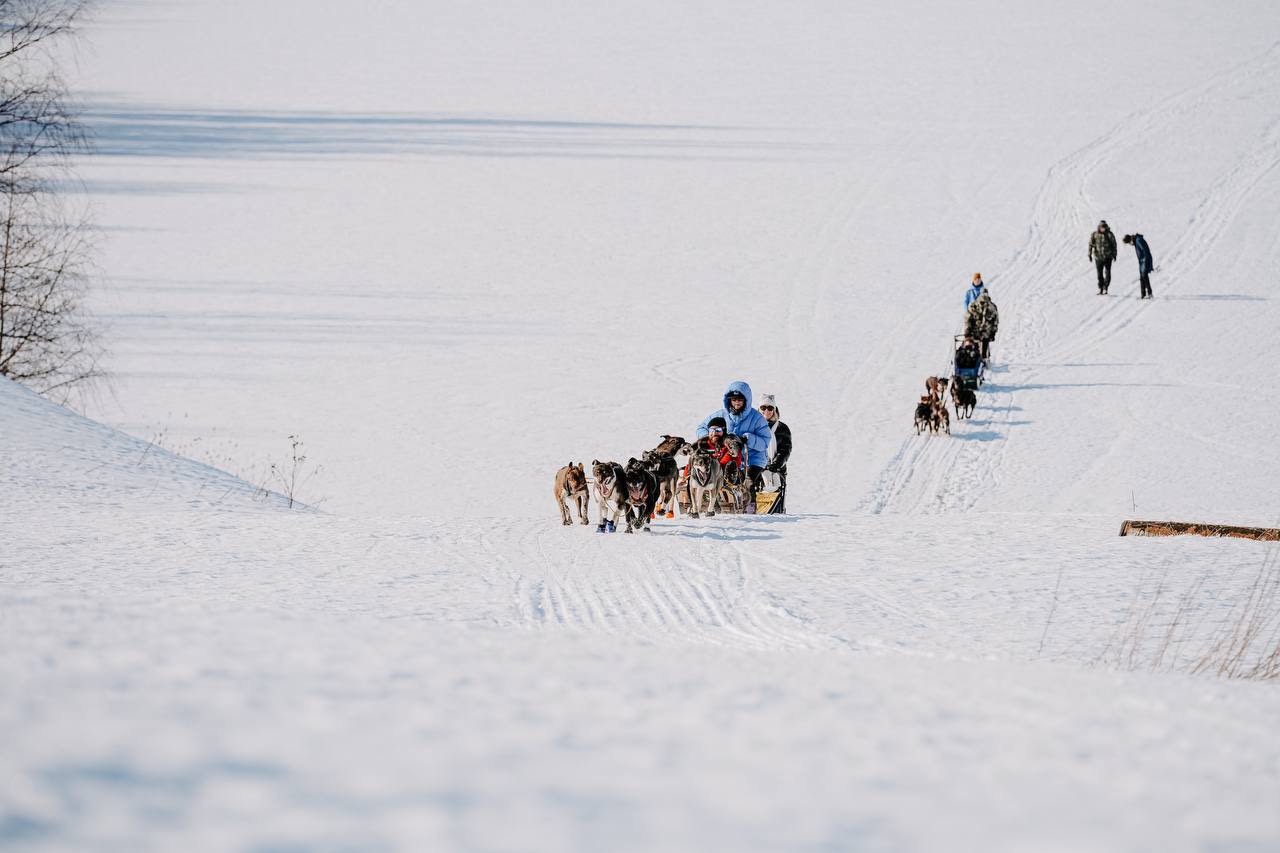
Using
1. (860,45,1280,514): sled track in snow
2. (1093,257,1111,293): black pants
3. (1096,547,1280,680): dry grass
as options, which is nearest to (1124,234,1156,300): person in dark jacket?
(860,45,1280,514): sled track in snow

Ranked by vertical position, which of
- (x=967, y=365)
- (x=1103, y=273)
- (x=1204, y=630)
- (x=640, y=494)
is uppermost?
(x=1103, y=273)

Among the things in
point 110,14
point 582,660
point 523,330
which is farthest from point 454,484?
point 110,14

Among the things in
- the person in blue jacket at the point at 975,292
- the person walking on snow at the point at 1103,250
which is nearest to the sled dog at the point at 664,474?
the person in blue jacket at the point at 975,292

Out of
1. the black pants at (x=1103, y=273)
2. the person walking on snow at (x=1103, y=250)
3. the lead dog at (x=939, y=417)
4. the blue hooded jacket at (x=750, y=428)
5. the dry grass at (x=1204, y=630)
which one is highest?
the person walking on snow at (x=1103, y=250)

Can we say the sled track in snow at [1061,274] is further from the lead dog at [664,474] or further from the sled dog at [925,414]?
the lead dog at [664,474]

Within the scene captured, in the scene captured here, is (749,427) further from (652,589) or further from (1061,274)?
(1061,274)

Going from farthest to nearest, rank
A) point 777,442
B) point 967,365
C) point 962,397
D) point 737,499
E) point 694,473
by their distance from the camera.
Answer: point 967,365 → point 962,397 → point 777,442 → point 737,499 → point 694,473

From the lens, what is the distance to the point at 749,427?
1165 cm

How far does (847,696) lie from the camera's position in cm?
316

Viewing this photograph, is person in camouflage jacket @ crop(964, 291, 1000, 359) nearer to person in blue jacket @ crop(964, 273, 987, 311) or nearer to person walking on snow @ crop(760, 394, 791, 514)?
person in blue jacket @ crop(964, 273, 987, 311)

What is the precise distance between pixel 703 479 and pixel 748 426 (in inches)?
47.9

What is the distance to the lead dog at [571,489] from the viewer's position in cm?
992

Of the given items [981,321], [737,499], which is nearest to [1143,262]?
[981,321]

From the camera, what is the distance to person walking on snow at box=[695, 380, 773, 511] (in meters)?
11.5
